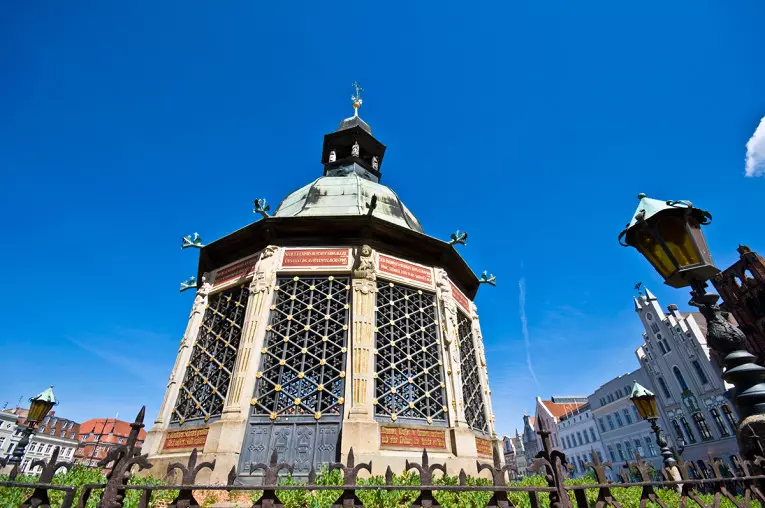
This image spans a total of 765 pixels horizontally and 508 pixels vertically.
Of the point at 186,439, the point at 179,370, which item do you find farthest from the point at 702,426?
the point at 179,370

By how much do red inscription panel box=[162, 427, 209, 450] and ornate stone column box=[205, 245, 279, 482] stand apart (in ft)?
1.98

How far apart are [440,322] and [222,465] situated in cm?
633

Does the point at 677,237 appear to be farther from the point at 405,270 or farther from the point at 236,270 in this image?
the point at 236,270

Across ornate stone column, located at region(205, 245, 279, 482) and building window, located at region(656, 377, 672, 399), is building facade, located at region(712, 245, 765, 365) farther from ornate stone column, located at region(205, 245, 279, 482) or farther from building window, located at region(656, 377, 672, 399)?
ornate stone column, located at region(205, 245, 279, 482)

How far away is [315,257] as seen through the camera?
35.5 ft

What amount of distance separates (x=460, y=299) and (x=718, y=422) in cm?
3668

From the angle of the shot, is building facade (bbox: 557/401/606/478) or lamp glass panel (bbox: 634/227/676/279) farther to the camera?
building facade (bbox: 557/401/606/478)

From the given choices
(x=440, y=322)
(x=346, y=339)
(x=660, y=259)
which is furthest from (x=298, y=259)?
(x=660, y=259)

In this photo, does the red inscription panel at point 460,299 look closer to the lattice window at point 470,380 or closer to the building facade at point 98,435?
the lattice window at point 470,380

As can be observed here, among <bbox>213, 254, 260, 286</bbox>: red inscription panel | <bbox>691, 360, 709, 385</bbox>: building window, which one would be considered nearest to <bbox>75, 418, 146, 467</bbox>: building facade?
<bbox>213, 254, 260, 286</bbox>: red inscription panel

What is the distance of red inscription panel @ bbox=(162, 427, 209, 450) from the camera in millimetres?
8445

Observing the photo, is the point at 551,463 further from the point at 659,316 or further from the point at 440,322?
the point at 659,316

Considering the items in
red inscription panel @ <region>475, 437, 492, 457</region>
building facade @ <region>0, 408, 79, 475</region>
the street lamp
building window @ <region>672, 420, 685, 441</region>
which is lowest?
red inscription panel @ <region>475, 437, 492, 457</region>

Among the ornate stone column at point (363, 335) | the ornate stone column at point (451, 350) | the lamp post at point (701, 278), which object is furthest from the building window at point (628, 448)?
the lamp post at point (701, 278)
